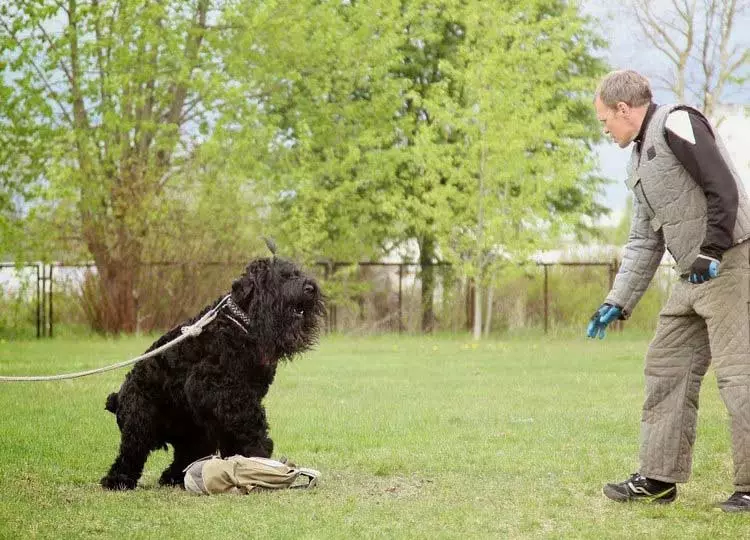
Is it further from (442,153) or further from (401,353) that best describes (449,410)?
(442,153)

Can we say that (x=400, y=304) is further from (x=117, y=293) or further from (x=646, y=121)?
(x=646, y=121)

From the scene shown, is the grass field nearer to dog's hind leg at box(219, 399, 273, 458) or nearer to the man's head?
dog's hind leg at box(219, 399, 273, 458)

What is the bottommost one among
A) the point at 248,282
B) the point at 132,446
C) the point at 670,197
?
the point at 132,446

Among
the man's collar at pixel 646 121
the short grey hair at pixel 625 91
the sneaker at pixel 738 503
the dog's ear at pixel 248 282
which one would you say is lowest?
the sneaker at pixel 738 503

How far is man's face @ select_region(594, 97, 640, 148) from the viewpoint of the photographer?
6324 millimetres

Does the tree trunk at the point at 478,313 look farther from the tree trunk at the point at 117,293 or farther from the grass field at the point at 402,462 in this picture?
the grass field at the point at 402,462

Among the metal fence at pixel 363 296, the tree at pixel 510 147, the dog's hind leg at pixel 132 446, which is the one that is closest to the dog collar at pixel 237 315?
the dog's hind leg at pixel 132 446

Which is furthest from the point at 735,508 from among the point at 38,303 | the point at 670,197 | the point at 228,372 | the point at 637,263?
the point at 38,303

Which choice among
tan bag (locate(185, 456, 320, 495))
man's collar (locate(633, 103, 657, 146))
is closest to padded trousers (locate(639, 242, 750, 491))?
man's collar (locate(633, 103, 657, 146))

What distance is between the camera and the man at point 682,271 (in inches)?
239

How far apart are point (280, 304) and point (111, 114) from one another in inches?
868

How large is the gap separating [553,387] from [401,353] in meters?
7.32

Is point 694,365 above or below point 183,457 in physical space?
above

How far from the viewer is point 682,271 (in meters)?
6.27
